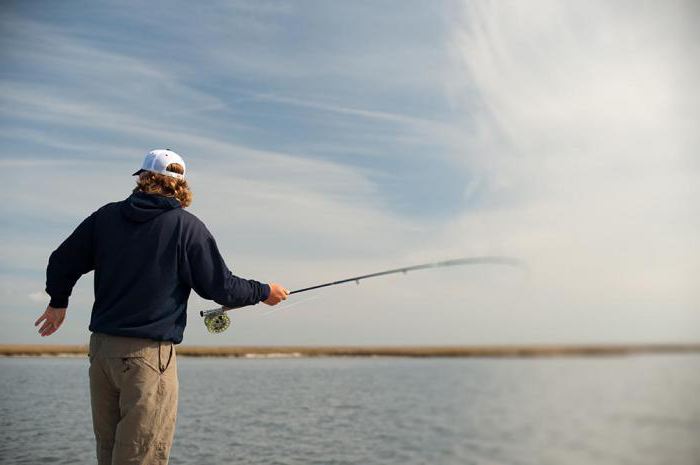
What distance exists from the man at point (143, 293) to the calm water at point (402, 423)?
24.7 feet

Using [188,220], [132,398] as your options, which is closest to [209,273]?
[188,220]

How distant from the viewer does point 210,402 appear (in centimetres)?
1992

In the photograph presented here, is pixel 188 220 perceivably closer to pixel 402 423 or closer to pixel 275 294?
pixel 275 294

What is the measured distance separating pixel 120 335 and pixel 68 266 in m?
0.49

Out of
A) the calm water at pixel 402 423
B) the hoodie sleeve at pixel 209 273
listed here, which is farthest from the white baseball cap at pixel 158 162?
the calm water at pixel 402 423

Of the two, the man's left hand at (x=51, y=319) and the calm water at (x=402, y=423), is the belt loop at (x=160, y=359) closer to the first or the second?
the man's left hand at (x=51, y=319)

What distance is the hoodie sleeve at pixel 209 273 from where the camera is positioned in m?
3.21

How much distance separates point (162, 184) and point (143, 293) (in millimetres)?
497

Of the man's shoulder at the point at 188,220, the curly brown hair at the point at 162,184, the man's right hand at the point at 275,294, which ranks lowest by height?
the man's right hand at the point at 275,294

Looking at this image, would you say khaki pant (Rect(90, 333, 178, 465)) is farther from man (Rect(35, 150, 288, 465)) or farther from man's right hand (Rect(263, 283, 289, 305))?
man's right hand (Rect(263, 283, 289, 305))

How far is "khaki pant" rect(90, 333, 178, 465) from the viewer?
3.11 meters

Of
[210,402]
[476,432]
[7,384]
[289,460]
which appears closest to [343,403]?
[210,402]

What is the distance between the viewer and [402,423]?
16.5 meters

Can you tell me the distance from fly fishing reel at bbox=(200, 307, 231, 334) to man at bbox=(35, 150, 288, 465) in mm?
656
